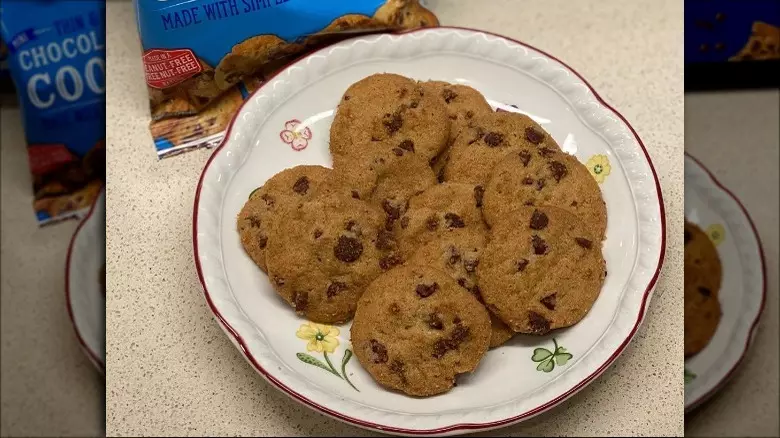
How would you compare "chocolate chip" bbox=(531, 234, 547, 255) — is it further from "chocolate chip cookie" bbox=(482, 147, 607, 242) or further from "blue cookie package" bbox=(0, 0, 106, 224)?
"blue cookie package" bbox=(0, 0, 106, 224)

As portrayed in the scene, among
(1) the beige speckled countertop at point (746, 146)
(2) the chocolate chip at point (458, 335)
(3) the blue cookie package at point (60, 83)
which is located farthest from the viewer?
(1) the beige speckled countertop at point (746, 146)

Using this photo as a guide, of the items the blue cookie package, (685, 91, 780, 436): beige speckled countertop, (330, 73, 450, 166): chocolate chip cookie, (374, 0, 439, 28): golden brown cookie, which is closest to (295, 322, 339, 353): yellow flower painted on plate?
(330, 73, 450, 166): chocolate chip cookie

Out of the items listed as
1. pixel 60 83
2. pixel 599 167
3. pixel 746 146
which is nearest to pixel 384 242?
pixel 599 167

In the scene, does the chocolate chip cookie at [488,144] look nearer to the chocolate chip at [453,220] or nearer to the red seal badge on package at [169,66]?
the chocolate chip at [453,220]

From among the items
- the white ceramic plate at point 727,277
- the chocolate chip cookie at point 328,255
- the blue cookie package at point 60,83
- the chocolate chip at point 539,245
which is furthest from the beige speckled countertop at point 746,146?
the blue cookie package at point 60,83

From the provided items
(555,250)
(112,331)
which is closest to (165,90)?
(112,331)

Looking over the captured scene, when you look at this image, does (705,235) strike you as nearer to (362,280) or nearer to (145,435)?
(362,280)
